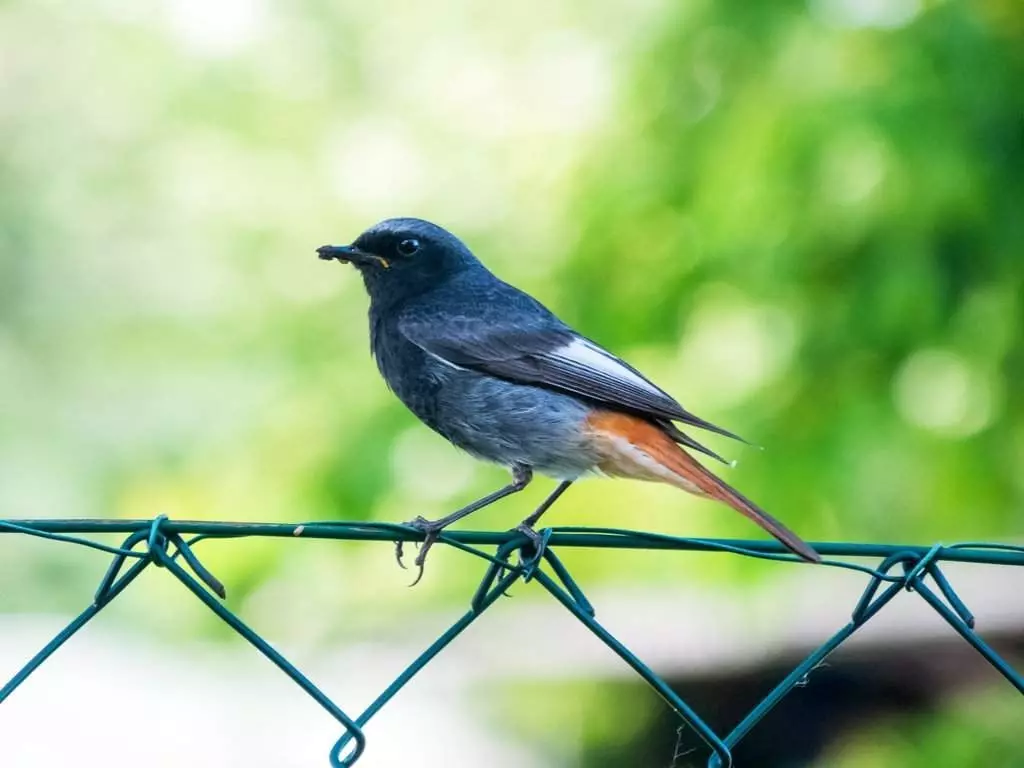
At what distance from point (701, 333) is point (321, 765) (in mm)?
2368

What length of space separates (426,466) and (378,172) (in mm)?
1777

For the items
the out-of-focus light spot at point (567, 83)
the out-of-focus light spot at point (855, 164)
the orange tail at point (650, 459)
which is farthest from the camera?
the out-of-focus light spot at point (567, 83)

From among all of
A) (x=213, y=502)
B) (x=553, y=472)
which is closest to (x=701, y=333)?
(x=553, y=472)

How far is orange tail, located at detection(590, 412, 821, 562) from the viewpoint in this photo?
123 inches

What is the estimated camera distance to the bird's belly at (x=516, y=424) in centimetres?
367

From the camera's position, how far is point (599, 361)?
374 centimetres

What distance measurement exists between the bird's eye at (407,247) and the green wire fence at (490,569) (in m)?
2.14

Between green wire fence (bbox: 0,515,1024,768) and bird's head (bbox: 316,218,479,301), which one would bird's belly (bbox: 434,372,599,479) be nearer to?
bird's head (bbox: 316,218,479,301)

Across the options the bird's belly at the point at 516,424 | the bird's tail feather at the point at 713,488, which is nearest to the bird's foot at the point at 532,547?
the bird's tail feather at the point at 713,488

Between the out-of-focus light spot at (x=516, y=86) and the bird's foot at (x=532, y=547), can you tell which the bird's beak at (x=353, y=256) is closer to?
the out-of-focus light spot at (x=516, y=86)

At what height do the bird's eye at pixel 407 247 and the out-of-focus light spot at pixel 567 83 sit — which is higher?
the out-of-focus light spot at pixel 567 83

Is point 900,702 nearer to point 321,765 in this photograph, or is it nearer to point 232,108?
point 321,765

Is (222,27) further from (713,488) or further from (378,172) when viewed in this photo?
(713,488)

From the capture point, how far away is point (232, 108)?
22.8ft
